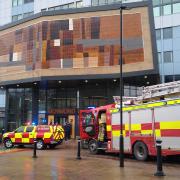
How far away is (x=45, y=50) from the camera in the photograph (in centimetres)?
3609

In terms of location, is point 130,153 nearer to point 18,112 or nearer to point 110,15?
point 110,15

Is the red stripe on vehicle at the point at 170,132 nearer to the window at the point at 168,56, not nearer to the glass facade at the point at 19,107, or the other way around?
the glass facade at the point at 19,107

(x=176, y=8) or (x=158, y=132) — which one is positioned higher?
(x=176, y=8)

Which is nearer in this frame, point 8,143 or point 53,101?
point 8,143

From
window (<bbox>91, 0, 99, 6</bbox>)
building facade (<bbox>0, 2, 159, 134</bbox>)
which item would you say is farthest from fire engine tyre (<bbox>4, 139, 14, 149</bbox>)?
window (<bbox>91, 0, 99, 6</bbox>)

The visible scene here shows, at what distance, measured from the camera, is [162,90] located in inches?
725

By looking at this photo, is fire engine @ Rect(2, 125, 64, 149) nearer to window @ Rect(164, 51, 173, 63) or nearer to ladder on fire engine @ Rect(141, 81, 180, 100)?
ladder on fire engine @ Rect(141, 81, 180, 100)

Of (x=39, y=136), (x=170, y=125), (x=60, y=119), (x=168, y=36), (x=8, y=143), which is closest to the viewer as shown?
(x=170, y=125)

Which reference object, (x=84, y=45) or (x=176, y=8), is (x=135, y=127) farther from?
(x=176, y=8)

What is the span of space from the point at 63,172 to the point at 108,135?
25.8ft

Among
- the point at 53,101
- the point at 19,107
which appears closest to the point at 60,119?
the point at 53,101

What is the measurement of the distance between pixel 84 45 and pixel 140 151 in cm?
1840

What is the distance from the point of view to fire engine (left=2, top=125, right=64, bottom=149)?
26578 millimetres

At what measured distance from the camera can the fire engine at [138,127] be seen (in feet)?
53.3
